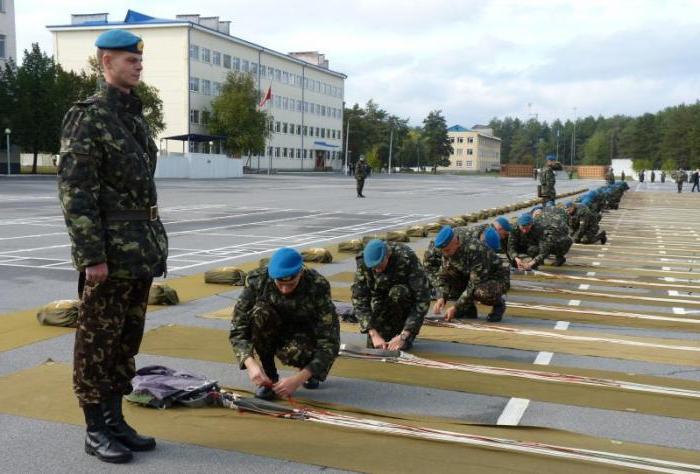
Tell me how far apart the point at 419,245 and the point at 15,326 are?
9.15 meters

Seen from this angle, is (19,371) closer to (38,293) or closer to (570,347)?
(38,293)

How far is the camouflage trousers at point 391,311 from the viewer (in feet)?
20.3

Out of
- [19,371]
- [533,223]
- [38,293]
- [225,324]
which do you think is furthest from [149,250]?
[533,223]

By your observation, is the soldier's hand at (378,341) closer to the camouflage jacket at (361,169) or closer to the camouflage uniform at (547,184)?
the camouflage uniform at (547,184)

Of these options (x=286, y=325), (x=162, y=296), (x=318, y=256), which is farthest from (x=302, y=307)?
(x=318, y=256)

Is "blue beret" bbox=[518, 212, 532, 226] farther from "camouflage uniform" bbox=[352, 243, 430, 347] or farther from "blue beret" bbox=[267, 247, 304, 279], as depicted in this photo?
"blue beret" bbox=[267, 247, 304, 279]

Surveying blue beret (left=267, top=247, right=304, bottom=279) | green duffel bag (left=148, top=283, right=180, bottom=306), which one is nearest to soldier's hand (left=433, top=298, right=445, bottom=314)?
green duffel bag (left=148, top=283, right=180, bottom=306)

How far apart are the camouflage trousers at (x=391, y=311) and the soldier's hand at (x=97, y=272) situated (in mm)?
3045

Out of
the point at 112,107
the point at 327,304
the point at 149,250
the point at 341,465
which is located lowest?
the point at 341,465

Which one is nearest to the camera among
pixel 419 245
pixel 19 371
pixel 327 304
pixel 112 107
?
pixel 112 107

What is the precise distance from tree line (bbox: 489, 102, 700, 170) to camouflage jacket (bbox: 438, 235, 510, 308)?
9952cm

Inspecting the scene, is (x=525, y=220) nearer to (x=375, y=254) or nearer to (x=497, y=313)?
(x=497, y=313)

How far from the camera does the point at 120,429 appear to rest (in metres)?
3.94

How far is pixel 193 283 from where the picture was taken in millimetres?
9672
